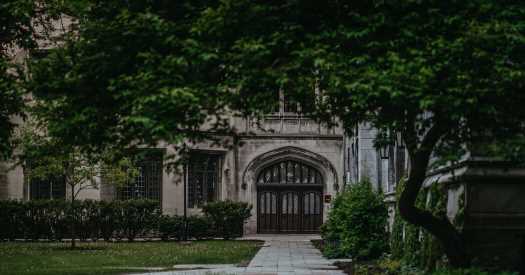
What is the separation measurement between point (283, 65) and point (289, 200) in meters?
33.8

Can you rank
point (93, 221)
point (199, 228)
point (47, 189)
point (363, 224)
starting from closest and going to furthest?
1. point (363, 224)
2. point (93, 221)
3. point (199, 228)
4. point (47, 189)

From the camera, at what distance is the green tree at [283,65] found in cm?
934

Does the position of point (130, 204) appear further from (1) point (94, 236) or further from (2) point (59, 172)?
(2) point (59, 172)

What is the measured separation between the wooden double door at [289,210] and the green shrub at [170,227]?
23.9ft

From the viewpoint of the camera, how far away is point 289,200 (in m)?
43.3

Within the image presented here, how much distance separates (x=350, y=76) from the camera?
9414mm

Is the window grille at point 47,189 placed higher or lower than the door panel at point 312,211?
higher

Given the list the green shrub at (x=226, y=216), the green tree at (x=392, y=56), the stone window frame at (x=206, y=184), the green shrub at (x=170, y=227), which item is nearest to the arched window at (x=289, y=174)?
the stone window frame at (x=206, y=184)

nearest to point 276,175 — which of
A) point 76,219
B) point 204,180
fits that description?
point 204,180

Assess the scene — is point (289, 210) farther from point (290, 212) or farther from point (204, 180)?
point (204, 180)

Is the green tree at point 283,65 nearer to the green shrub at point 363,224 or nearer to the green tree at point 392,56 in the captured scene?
the green tree at point 392,56

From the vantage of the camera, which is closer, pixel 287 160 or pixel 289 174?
pixel 287 160

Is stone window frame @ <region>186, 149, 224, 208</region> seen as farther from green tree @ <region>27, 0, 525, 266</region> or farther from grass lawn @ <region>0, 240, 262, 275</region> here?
green tree @ <region>27, 0, 525, 266</region>

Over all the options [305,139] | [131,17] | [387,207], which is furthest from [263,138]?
[131,17]
